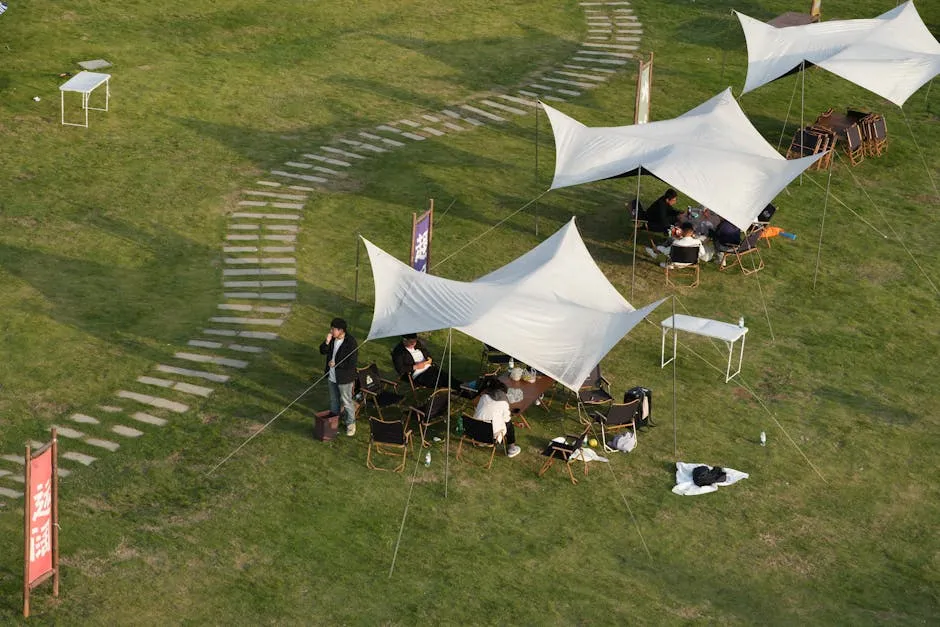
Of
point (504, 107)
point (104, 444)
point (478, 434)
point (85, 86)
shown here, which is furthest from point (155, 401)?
point (504, 107)

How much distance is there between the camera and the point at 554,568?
12.5 m

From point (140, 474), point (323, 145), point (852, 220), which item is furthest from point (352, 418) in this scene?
point (852, 220)

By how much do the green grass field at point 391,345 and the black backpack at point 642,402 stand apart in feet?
1.03

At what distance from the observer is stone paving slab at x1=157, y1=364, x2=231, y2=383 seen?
603 inches

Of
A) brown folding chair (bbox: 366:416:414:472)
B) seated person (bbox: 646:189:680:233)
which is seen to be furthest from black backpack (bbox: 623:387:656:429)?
seated person (bbox: 646:189:680:233)

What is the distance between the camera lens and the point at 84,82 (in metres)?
21.8

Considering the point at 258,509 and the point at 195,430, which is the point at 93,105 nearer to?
the point at 195,430

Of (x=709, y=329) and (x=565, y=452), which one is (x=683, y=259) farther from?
(x=565, y=452)

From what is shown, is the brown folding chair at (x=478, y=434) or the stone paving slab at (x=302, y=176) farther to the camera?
the stone paving slab at (x=302, y=176)

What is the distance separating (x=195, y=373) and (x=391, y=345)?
256cm

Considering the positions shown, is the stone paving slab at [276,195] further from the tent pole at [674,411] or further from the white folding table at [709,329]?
the tent pole at [674,411]

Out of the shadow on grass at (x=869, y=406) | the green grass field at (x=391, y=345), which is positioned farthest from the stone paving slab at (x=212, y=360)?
the shadow on grass at (x=869, y=406)

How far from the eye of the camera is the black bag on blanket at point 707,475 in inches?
540

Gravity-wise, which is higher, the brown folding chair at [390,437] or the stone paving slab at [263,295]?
the stone paving slab at [263,295]
